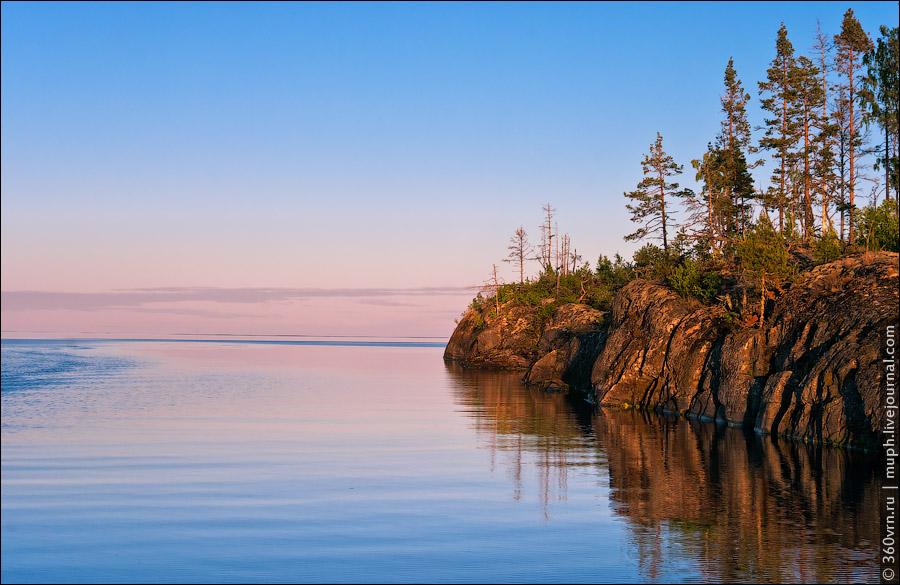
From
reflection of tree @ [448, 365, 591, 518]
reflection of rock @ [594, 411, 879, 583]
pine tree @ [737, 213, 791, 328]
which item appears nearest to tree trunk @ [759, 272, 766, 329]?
pine tree @ [737, 213, 791, 328]

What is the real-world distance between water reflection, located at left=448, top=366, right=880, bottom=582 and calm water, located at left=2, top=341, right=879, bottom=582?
0.09 m

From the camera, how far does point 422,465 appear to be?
1120 inches

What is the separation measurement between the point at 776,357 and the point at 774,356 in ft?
0.93

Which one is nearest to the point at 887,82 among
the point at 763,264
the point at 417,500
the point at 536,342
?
the point at 763,264

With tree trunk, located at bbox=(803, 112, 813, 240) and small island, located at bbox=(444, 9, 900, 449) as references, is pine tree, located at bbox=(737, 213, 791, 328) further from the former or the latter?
tree trunk, located at bbox=(803, 112, 813, 240)

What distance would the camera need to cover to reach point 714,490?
80.5 ft

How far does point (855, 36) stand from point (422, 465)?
50963 millimetres

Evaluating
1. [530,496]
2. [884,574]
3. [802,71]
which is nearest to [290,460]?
[530,496]

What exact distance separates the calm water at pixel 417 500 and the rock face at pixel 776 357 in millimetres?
2069

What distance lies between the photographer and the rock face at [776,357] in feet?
106

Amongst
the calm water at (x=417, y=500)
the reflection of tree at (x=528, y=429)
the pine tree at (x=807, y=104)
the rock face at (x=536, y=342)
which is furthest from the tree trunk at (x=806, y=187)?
the calm water at (x=417, y=500)

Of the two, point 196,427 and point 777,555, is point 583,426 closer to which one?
point 196,427

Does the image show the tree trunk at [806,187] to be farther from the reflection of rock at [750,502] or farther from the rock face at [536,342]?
the reflection of rock at [750,502]

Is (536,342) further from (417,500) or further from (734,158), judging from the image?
(417,500)
